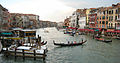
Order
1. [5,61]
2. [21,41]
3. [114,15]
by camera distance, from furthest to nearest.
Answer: [114,15]
[21,41]
[5,61]

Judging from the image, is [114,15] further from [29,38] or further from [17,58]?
[17,58]

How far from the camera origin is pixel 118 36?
41.6 m

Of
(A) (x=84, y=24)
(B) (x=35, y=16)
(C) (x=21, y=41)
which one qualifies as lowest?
(C) (x=21, y=41)

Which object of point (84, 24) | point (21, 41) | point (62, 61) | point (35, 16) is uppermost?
point (35, 16)

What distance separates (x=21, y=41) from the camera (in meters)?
23.5

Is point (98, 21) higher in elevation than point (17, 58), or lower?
higher

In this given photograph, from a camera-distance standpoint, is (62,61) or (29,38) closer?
(62,61)

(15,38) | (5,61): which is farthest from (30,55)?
(15,38)

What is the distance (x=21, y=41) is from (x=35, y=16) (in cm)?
13515

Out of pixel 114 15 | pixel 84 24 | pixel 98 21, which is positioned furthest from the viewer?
pixel 84 24

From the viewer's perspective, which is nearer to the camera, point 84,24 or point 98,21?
point 98,21

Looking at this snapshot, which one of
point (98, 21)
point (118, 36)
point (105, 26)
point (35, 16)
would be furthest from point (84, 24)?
point (35, 16)

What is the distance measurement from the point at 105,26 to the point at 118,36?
9385 millimetres

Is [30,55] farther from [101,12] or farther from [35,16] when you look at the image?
[35,16]
